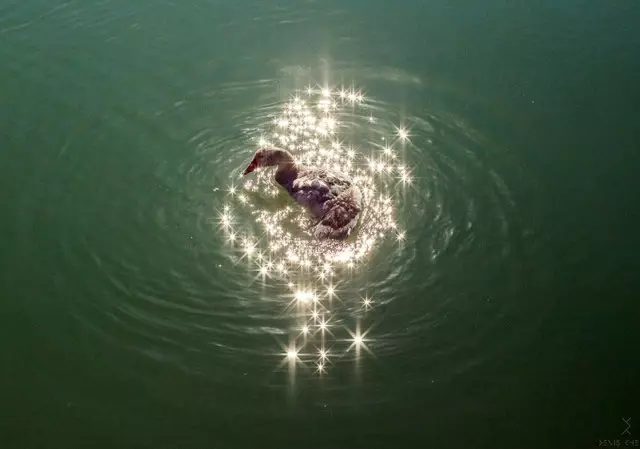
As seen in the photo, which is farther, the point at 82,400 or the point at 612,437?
the point at 82,400

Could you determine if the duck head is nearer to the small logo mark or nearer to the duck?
the duck

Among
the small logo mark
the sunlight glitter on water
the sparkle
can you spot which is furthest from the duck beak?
the small logo mark

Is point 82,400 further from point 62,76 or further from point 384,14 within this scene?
point 384,14

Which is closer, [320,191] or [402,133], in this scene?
[320,191]

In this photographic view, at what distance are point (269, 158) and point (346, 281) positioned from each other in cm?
195

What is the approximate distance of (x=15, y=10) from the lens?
1227cm

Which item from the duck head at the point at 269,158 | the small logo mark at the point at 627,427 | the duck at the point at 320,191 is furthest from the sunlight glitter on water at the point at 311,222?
the small logo mark at the point at 627,427

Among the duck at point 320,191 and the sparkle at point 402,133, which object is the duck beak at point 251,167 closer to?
the duck at point 320,191

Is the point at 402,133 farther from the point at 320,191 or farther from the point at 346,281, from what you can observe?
the point at 346,281

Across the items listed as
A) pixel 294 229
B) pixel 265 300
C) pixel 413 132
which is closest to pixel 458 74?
pixel 413 132

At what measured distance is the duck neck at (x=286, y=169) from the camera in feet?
28.5

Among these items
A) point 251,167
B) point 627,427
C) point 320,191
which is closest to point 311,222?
point 320,191

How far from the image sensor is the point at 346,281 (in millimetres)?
7578

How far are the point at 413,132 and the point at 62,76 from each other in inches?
206
